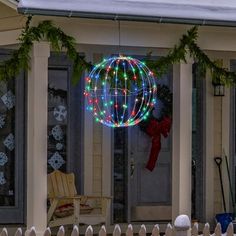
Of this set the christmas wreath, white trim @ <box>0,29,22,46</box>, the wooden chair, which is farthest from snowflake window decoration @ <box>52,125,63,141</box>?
white trim @ <box>0,29,22,46</box>

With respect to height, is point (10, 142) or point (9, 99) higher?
point (9, 99)

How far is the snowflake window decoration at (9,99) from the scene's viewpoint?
8906 mm

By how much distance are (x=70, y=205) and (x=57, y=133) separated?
3.81 ft

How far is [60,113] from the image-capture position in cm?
909

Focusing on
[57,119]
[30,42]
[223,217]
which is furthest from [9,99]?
[223,217]

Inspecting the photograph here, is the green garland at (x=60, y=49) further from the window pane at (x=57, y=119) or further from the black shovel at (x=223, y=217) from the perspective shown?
the black shovel at (x=223, y=217)

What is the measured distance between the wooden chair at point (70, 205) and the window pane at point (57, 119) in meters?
→ 0.36

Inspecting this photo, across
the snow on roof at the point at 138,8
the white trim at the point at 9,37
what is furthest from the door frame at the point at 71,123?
the snow on roof at the point at 138,8

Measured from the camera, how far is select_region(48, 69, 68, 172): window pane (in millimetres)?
9055

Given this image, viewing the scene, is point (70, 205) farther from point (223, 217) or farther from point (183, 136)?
point (223, 217)

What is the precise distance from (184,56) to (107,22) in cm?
98

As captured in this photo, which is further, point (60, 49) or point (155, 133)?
point (155, 133)

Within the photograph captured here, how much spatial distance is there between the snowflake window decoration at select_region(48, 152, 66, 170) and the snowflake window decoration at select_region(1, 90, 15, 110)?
3.11 feet

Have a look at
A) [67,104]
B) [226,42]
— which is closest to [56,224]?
[67,104]
